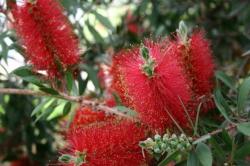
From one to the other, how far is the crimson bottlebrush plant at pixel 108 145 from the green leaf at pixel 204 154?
23 centimetres

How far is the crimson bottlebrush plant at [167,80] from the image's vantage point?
4.77ft

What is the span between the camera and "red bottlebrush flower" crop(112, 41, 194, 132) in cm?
145

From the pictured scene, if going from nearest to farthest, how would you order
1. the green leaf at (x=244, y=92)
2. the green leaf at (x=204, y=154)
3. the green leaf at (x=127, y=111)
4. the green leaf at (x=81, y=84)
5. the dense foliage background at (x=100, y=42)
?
1. the green leaf at (x=204, y=154)
2. the green leaf at (x=244, y=92)
3. the green leaf at (x=127, y=111)
4. the green leaf at (x=81, y=84)
5. the dense foliage background at (x=100, y=42)

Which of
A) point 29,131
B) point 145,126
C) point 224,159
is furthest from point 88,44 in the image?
point 224,159

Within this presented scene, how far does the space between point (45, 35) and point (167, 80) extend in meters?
0.55

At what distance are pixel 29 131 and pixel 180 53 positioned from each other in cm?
177

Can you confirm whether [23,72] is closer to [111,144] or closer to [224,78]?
[111,144]

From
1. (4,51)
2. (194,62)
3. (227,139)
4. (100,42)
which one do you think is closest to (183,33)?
(194,62)

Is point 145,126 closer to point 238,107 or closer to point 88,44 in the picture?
point 238,107

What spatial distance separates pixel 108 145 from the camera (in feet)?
5.02

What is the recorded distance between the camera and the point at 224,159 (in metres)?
1.50

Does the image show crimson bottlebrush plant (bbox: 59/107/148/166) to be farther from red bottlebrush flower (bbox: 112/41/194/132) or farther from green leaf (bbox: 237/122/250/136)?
green leaf (bbox: 237/122/250/136)

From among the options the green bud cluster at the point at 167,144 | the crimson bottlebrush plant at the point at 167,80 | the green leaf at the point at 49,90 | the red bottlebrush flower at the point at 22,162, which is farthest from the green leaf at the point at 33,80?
the red bottlebrush flower at the point at 22,162

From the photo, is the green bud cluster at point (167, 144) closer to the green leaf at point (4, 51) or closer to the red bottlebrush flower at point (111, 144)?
the red bottlebrush flower at point (111, 144)
